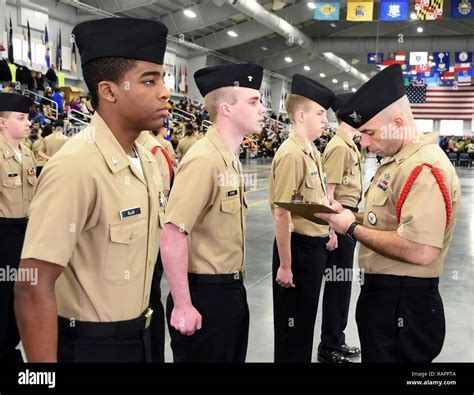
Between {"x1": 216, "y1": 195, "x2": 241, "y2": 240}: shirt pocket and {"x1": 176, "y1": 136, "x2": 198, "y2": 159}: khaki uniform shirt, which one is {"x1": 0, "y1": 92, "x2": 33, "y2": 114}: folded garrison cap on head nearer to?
{"x1": 216, "y1": 195, "x2": 241, "y2": 240}: shirt pocket

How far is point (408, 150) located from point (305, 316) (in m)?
1.59

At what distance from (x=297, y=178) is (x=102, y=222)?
201 centimetres

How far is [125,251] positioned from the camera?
5.83 feet

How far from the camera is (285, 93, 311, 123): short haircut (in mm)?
3809

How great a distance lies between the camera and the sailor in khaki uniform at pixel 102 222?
1.58 metres

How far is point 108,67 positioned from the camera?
1.81 meters

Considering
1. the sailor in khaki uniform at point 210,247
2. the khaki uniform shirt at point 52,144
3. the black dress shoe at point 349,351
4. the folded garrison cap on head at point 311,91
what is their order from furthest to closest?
the khaki uniform shirt at point 52,144 → the black dress shoe at point 349,351 → the folded garrison cap on head at point 311,91 → the sailor in khaki uniform at point 210,247

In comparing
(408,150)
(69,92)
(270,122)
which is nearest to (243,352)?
(408,150)

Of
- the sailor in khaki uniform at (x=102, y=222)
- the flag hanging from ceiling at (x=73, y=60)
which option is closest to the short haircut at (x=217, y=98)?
the sailor in khaki uniform at (x=102, y=222)

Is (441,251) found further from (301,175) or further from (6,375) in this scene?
(6,375)

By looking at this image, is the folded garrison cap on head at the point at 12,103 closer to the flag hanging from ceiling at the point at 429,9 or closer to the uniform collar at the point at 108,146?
the uniform collar at the point at 108,146

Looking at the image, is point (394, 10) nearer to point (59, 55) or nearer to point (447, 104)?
point (59, 55)

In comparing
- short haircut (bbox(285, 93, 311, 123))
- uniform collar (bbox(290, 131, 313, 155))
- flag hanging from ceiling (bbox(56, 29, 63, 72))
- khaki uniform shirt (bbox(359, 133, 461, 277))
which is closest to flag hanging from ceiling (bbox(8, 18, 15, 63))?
flag hanging from ceiling (bbox(56, 29, 63, 72))

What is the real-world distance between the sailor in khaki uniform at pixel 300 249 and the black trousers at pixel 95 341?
1822mm
